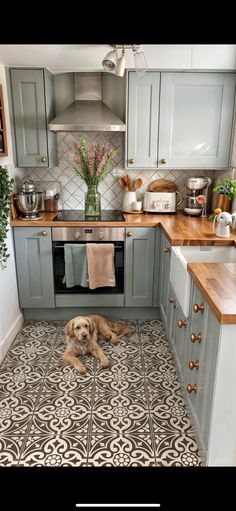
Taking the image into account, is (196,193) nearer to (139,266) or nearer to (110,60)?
(139,266)

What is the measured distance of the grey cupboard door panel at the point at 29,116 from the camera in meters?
2.81

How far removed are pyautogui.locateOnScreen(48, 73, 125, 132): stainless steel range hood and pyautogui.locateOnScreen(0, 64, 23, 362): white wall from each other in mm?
430

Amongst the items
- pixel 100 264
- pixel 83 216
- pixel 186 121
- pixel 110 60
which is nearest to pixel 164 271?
pixel 100 264

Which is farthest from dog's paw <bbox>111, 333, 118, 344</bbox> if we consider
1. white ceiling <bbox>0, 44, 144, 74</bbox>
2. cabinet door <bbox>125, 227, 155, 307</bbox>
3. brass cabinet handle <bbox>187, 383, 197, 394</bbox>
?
white ceiling <bbox>0, 44, 144, 74</bbox>

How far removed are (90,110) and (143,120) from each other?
48 cm

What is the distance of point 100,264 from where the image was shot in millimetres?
2953

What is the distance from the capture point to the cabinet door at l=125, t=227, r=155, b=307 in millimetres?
2947

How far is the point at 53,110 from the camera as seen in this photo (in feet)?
10.2

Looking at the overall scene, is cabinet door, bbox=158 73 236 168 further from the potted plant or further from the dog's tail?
the dog's tail

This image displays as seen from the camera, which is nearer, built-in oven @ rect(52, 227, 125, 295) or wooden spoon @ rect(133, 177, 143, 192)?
built-in oven @ rect(52, 227, 125, 295)
